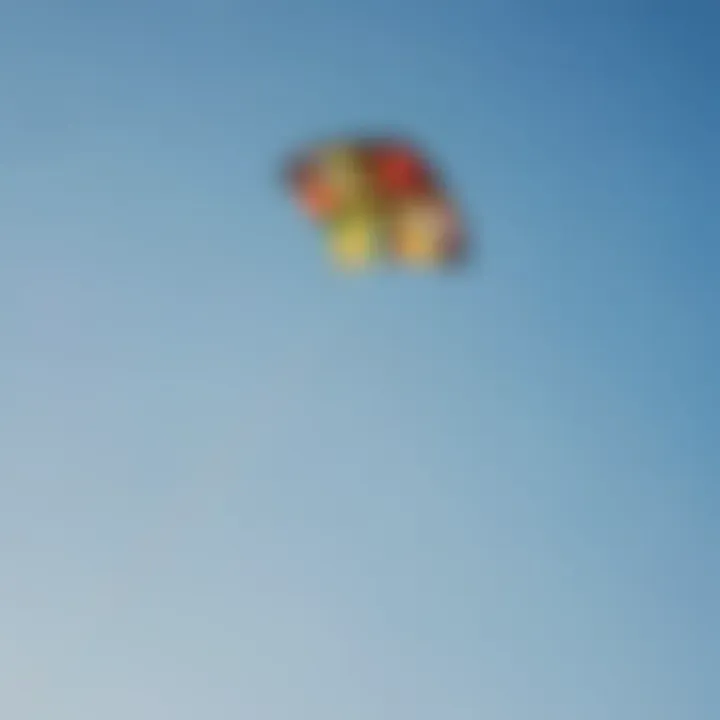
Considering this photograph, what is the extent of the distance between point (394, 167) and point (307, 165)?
4.5 inches

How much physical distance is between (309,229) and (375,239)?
0.09 m

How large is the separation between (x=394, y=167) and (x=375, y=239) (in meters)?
0.10

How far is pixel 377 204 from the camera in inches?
64.7

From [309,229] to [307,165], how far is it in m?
0.08

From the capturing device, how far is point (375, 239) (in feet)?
5.34

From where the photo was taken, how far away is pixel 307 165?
1604 millimetres

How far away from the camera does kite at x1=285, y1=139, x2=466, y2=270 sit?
1.61 m

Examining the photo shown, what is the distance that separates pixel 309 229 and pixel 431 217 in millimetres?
164

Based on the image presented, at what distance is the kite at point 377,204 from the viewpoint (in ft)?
5.28

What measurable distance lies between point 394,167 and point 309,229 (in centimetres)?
14

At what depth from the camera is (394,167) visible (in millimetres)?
1613

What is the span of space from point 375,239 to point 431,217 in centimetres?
8

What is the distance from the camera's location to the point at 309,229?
5.29 ft
